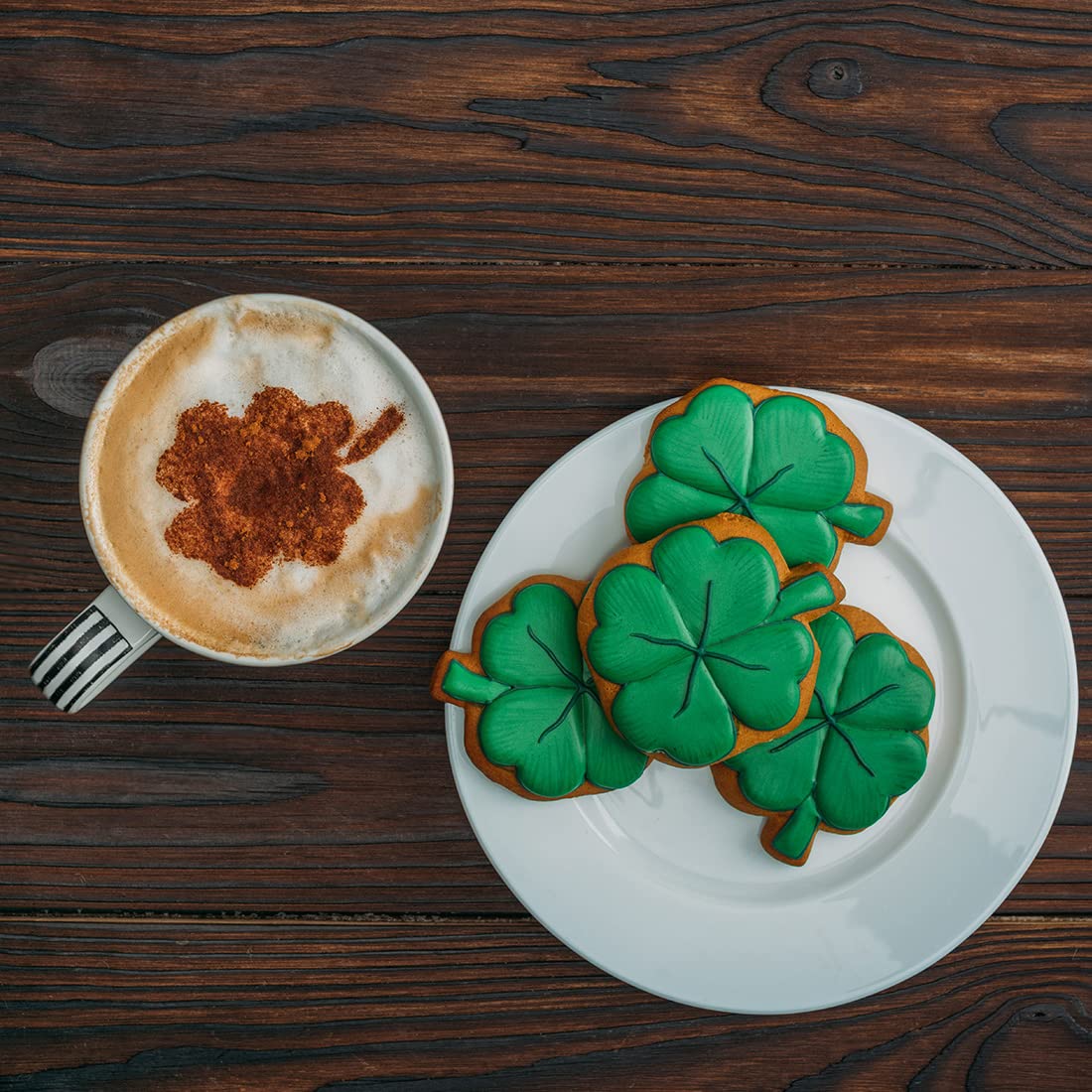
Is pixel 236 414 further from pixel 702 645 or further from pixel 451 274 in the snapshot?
pixel 702 645

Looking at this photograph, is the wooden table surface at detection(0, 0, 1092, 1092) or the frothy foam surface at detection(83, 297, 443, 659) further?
the wooden table surface at detection(0, 0, 1092, 1092)

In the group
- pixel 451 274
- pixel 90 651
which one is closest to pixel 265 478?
pixel 90 651

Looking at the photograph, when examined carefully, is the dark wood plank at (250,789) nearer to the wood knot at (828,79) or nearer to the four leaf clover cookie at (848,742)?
the four leaf clover cookie at (848,742)

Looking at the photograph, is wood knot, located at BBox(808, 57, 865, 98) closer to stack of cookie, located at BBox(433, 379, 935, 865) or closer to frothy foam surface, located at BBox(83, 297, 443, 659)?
stack of cookie, located at BBox(433, 379, 935, 865)

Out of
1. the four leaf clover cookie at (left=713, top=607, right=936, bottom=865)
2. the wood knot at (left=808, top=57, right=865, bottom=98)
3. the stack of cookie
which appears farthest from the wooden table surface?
the four leaf clover cookie at (left=713, top=607, right=936, bottom=865)

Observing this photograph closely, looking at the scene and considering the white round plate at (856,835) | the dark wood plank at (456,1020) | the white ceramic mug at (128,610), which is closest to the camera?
the white ceramic mug at (128,610)

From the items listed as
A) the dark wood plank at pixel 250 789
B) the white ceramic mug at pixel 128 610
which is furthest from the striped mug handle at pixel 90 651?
the dark wood plank at pixel 250 789
